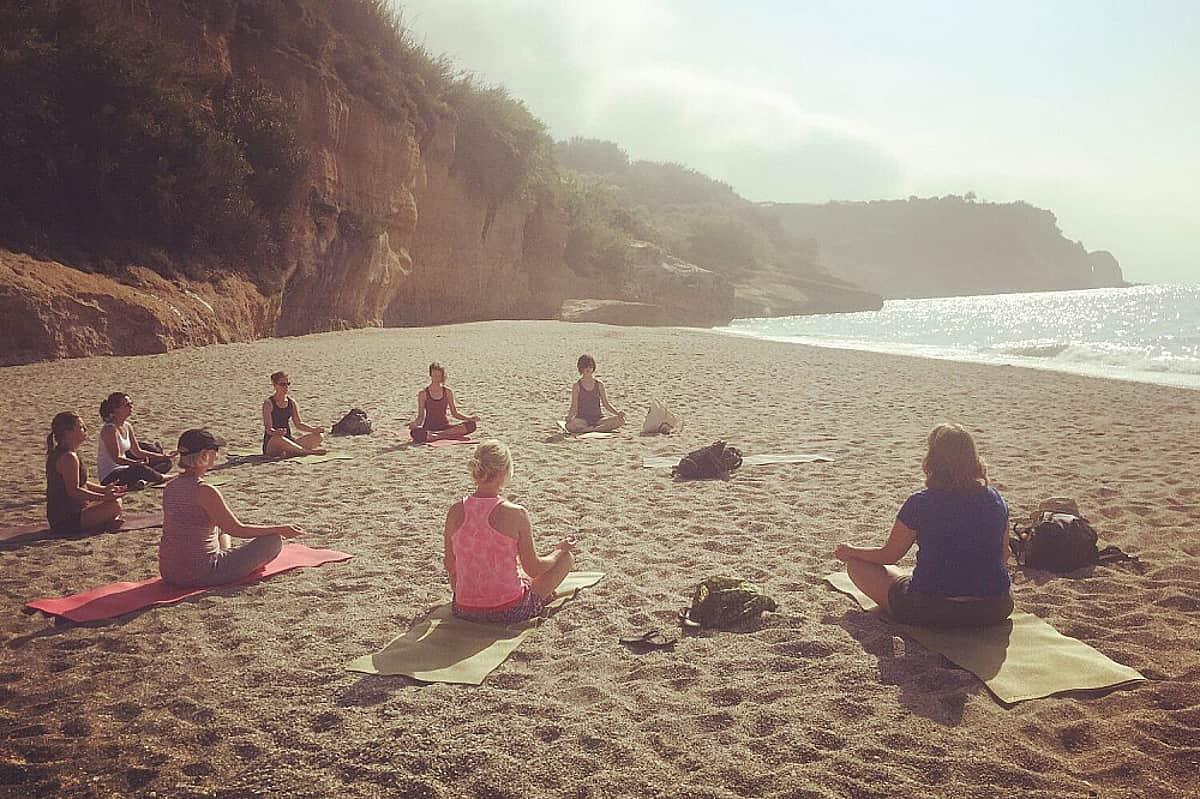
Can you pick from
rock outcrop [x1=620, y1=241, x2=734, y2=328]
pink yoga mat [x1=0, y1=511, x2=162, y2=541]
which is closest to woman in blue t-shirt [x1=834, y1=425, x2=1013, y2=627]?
pink yoga mat [x1=0, y1=511, x2=162, y2=541]

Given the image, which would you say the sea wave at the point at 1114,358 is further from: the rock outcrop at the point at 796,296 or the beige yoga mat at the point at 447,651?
the rock outcrop at the point at 796,296

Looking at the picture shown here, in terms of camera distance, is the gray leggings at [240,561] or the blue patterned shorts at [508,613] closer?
the blue patterned shorts at [508,613]

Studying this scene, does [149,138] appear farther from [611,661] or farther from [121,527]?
[611,661]

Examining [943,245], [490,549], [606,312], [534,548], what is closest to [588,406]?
[534,548]

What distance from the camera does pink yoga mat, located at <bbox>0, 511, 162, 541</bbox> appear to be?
18.3ft

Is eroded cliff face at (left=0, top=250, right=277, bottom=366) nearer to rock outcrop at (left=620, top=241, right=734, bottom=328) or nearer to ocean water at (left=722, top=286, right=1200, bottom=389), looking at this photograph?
ocean water at (left=722, top=286, right=1200, bottom=389)

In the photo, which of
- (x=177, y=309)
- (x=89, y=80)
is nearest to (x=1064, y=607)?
(x=177, y=309)

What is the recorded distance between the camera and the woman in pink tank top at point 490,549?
3.96 metres

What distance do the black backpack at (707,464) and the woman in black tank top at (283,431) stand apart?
4002 mm

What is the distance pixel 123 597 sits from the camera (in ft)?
14.5

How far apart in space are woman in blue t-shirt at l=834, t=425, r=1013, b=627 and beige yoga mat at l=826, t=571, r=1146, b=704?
10 centimetres

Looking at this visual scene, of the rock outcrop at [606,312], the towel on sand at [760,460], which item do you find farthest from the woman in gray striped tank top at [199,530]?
the rock outcrop at [606,312]

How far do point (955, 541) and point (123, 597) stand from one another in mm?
4547

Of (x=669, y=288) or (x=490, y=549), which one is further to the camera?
(x=669, y=288)
